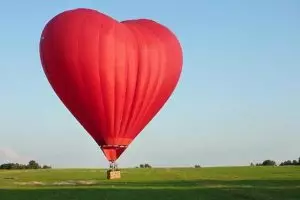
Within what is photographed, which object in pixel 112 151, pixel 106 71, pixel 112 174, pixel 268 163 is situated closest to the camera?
pixel 106 71

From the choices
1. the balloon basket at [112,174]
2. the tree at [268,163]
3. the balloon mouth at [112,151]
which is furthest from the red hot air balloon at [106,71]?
the tree at [268,163]

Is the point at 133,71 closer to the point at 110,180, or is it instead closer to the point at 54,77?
the point at 54,77

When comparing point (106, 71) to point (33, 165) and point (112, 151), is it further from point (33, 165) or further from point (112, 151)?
point (33, 165)

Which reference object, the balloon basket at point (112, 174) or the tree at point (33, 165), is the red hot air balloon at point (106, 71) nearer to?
the balloon basket at point (112, 174)

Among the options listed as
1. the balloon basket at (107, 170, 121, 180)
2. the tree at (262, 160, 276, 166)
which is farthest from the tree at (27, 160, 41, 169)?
the balloon basket at (107, 170, 121, 180)

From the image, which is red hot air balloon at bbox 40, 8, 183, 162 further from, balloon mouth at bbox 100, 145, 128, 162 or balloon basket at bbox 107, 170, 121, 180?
balloon basket at bbox 107, 170, 121, 180

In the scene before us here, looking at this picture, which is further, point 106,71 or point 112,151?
point 112,151

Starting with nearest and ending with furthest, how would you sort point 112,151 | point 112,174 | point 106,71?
point 106,71 → point 112,151 → point 112,174

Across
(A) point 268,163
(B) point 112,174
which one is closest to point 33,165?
(A) point 268,163

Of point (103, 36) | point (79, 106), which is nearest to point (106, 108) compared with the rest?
point (79, 106)
